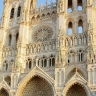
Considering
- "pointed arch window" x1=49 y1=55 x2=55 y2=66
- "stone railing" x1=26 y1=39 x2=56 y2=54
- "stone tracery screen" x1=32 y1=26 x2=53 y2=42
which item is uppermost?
"stone tracery screen" x1=32 y1=26 x2=53 y2=42

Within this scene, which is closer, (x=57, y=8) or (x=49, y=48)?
(x=49, y=48)

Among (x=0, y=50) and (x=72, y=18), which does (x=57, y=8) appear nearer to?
(x=72, y=18)

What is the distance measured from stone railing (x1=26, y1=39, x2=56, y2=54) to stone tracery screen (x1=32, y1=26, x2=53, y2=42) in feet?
3.43

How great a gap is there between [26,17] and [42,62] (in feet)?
23.4

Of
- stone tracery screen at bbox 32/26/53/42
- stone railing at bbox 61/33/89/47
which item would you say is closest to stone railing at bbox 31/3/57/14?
stone tracery screen at bbox 32/26/53/42

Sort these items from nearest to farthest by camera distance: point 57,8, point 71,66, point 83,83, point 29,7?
point 83,83
point 71,66
point 57,8
point 29,7

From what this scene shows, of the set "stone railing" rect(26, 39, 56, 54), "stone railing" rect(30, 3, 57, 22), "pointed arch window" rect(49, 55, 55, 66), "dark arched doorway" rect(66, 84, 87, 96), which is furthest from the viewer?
"stone railing" rect(30, 3, 57, 22)

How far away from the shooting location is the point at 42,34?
2836cm

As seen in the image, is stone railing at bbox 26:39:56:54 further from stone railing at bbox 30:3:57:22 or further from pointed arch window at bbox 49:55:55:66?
stone railing at bbox 30:3:57:22

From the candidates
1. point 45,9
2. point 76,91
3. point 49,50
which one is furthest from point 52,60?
point 45,9

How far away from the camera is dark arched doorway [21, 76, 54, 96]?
2402 cm

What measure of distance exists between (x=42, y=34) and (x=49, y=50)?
303 centimetres

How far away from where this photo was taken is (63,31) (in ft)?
86.2

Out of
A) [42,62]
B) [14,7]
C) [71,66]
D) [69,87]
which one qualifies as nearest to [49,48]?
[42,62]
